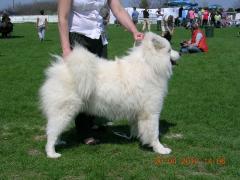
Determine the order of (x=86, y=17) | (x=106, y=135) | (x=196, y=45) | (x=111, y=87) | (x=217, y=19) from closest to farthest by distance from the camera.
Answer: (x=111, y=87)
(x=86, y=17)
(x=106, y=135)
(x=196, y=45)
(x=217, y=19)

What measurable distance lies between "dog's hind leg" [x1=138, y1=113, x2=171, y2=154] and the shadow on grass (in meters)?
0.19

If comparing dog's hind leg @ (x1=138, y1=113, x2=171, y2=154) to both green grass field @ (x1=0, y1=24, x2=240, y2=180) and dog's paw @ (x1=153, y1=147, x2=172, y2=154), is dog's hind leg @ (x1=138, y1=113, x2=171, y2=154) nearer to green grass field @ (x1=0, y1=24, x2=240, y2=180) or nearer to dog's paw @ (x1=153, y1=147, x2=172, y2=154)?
dog's paw @ (x1=153, y1=147, x2=172, y2=154)

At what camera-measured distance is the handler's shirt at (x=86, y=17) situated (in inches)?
188

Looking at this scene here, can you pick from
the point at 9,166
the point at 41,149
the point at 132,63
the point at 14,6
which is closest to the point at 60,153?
the point at 41,149

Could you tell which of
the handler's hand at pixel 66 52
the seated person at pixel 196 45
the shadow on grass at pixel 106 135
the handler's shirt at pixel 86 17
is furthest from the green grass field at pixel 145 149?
the seated person at pixel 196 45

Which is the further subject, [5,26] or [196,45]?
[5,26]

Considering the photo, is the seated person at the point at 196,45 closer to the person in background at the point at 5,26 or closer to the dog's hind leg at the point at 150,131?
the dog's hind leg at the point at 150,131

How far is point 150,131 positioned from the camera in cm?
490

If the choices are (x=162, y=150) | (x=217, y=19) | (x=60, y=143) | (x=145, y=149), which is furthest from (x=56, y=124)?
(x=217, y=19)

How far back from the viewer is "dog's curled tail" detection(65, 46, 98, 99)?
448 cm

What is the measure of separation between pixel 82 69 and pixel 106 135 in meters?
1.54

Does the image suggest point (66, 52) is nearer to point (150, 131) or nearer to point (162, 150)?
point (150, 131)

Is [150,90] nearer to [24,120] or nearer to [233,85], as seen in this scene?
[24,120]

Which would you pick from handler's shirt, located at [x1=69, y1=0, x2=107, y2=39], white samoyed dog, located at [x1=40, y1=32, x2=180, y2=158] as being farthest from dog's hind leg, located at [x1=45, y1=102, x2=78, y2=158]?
handler's shirt, located at [x1=69, y1=0, x2=107, y2=39]
